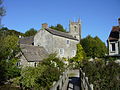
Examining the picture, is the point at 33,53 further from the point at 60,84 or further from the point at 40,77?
the point at 60,84

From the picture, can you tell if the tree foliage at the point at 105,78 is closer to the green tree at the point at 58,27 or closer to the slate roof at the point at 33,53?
the slate roof at the point at 33,53

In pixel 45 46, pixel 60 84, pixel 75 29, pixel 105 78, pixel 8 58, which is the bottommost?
pixel 105 78

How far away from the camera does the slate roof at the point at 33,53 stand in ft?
105

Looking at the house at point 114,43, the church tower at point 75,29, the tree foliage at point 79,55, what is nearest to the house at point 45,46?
the tree foliage at point 79,55

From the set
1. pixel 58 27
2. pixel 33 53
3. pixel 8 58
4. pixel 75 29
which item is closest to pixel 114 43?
pixel 33 53

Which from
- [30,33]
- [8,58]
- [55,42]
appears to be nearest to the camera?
[8,58]

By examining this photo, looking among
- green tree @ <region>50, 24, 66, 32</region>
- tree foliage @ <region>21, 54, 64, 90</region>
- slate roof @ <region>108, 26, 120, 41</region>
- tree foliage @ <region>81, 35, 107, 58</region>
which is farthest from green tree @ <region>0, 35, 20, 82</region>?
green tree @ <region>50, 24, 66, 32</region>

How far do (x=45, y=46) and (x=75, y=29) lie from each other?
16.5 meters

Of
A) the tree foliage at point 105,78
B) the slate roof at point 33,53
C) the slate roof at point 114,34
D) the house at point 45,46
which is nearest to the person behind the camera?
the tree foliage at point 105,78

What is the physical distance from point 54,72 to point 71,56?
28.0 metres

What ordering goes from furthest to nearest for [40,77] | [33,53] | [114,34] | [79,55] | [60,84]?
[79,55]
[33,53]
[114,34]
[40,77]
[60,84]

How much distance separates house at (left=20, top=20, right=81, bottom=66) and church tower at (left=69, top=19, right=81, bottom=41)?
5.71 metres

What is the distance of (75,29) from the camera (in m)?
54.0

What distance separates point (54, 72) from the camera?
19141 millimetres
